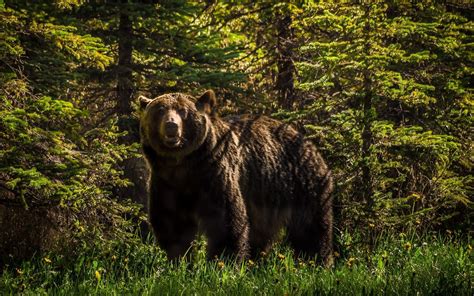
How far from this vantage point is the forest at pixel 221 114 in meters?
6.58

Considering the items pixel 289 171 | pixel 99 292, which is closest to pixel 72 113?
pixel 99 292

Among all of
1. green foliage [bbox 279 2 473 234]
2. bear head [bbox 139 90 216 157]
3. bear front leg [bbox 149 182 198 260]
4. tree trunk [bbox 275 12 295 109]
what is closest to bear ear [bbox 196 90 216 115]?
bear head [bbox 139 90 216 157]

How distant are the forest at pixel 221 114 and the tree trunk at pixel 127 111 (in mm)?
20

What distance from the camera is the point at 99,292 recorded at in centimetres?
582

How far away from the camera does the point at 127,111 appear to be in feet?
33.6

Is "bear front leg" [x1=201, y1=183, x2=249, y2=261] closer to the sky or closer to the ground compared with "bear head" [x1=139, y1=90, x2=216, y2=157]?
closer to the ground

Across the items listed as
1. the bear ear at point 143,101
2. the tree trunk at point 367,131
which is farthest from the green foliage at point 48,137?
the tree trunk at point 367,131

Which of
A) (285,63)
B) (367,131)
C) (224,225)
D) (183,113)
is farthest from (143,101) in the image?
(285,63)

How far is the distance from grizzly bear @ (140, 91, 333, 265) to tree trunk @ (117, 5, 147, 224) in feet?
5.52

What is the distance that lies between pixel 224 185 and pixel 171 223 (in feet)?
2.37

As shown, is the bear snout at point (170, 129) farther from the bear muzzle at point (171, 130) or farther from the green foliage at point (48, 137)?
the green foliage at point (48, 137)

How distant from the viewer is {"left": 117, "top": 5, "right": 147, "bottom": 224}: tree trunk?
9.91m

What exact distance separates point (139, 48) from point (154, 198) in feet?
9.17

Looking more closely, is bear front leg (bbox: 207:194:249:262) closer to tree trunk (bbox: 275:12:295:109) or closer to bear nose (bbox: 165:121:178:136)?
bear nose (bbox: 165:121:178:136)
